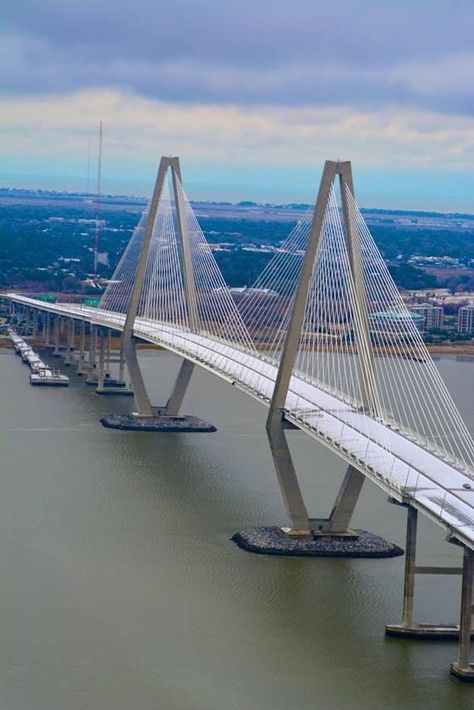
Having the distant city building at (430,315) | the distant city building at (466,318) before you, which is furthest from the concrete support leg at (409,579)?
the distant city building at (466,318)

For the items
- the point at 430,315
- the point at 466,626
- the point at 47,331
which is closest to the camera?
the point at 466,626

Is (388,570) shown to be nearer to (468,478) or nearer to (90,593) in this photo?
(468,478)

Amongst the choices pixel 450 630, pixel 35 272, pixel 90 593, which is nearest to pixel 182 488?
pixel 90 593

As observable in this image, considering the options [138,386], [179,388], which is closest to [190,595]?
[179,388]

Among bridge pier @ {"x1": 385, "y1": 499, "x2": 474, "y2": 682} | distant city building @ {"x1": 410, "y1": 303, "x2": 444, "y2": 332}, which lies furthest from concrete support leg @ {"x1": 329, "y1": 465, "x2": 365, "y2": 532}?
distant city building @ {"x1": 410, "y1": 303, "x2": 444, "y2": 332}

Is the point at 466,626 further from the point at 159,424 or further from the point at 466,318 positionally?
the point at 466,318

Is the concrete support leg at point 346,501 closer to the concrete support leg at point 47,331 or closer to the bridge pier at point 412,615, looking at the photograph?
the bridge pier at point 412,615
